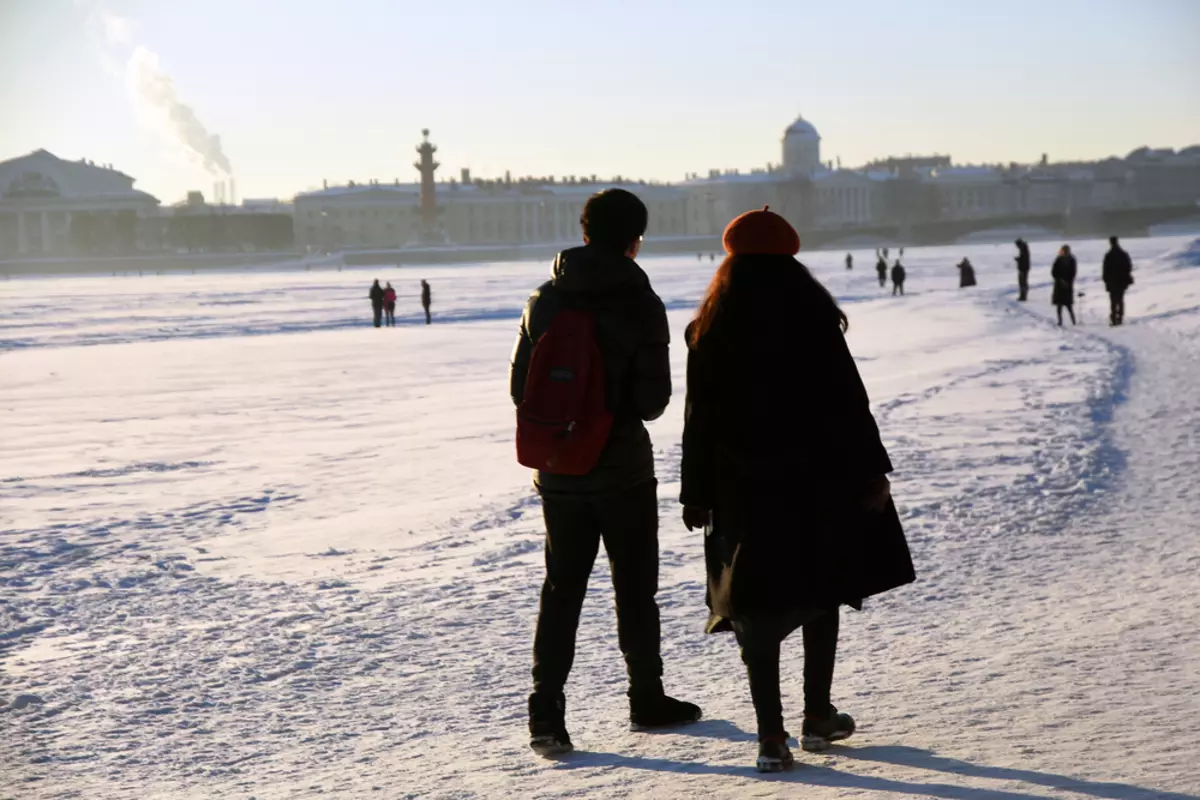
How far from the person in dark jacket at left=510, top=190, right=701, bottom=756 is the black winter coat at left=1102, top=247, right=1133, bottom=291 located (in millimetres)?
17169

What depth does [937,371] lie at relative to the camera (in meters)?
14.5

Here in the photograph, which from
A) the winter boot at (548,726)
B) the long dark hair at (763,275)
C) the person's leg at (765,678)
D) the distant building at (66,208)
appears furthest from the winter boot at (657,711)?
the distant building at (66,208)

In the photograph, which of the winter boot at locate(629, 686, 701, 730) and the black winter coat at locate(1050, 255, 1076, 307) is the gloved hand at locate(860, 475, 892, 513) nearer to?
the winter boot at locate(629, 686, 701, 730)

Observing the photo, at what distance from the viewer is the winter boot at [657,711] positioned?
13.7ft

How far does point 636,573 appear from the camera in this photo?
4055mm

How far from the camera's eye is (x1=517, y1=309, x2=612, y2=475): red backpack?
3.80 metres

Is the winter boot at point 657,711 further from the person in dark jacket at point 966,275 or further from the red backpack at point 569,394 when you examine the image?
the person in dark jacket at point 966,275

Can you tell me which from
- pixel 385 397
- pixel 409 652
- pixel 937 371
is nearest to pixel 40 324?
pixel 385 397

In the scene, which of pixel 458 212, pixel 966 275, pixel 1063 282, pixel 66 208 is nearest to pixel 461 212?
pixel 458 212

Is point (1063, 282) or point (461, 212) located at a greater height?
point (461, 212)

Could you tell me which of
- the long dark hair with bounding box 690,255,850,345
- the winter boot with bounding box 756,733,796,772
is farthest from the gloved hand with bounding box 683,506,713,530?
the winter boot with bounding box 756,733,796,772

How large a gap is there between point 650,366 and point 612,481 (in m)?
0.29

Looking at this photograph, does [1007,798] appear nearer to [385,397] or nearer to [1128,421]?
[1128,421]

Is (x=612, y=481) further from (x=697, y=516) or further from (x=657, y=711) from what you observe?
(x=657, y=711)
